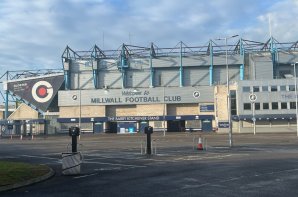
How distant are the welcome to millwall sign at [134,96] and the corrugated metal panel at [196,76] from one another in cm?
529

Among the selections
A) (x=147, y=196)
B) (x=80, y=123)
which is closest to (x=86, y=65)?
(x=80, y=123)

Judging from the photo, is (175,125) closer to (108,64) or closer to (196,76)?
(196,76)


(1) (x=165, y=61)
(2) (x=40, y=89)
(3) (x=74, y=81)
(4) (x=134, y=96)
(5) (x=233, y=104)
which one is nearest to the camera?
(5) (x=233, y=104)

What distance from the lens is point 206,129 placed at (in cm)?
10238

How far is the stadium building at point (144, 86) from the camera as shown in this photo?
10525 cm

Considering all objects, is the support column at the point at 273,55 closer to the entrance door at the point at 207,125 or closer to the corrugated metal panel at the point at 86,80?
the entrance door at the point at 207,125

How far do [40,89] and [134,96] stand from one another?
1151 inches

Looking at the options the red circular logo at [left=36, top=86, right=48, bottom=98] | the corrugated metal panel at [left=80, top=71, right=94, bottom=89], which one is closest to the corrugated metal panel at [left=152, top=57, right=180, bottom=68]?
the corrugated metal panel at [left=80, top=71, right=94, bottom=89]

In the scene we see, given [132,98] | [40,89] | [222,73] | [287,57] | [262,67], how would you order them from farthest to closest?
1. [40,89]
2. [222,73]
3. [132,98]
4. [287,57]
5. [262,67]

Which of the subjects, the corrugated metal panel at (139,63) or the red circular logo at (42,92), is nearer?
the corrugated metal panel at (139,63)

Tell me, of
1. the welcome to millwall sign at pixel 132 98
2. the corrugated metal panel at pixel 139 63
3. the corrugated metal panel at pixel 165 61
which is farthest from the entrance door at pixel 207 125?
the corrugated metal panel at pixel 139 63

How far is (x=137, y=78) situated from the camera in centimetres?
11500

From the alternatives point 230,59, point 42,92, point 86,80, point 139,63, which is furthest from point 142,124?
point 42,92

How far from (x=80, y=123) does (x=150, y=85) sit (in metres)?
21.2
